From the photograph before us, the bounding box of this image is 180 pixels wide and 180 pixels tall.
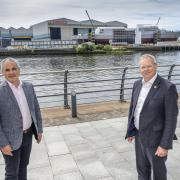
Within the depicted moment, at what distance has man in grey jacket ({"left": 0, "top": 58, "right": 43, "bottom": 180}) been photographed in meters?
2.88

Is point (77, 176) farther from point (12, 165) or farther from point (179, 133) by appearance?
point (179, 133)

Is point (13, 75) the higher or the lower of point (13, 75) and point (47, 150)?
the higher

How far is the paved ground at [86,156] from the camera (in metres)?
4.03

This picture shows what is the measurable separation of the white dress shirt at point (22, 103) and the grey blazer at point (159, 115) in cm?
127

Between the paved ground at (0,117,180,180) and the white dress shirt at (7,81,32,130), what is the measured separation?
1266 millimetres

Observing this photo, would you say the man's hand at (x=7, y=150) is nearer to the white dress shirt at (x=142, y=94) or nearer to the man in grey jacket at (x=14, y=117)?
the man in grey jacket at (x=14, y=117)

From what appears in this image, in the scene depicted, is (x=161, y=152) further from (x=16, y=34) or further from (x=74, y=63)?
(x=16, y=34)

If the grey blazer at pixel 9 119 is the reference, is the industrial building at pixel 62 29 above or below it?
above

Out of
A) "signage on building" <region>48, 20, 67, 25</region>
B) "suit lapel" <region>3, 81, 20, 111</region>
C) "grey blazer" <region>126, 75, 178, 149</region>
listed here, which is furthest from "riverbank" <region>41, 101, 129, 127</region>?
"signage on building" <region>48, 20, 67, 25</region>

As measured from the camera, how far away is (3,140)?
2.88 metres

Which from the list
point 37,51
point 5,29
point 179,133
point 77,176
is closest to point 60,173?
point 77,176

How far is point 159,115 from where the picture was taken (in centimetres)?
290

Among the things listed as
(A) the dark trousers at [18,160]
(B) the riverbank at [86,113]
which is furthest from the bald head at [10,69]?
(B) the riverbank at [86,113]

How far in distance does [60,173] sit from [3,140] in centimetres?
148
